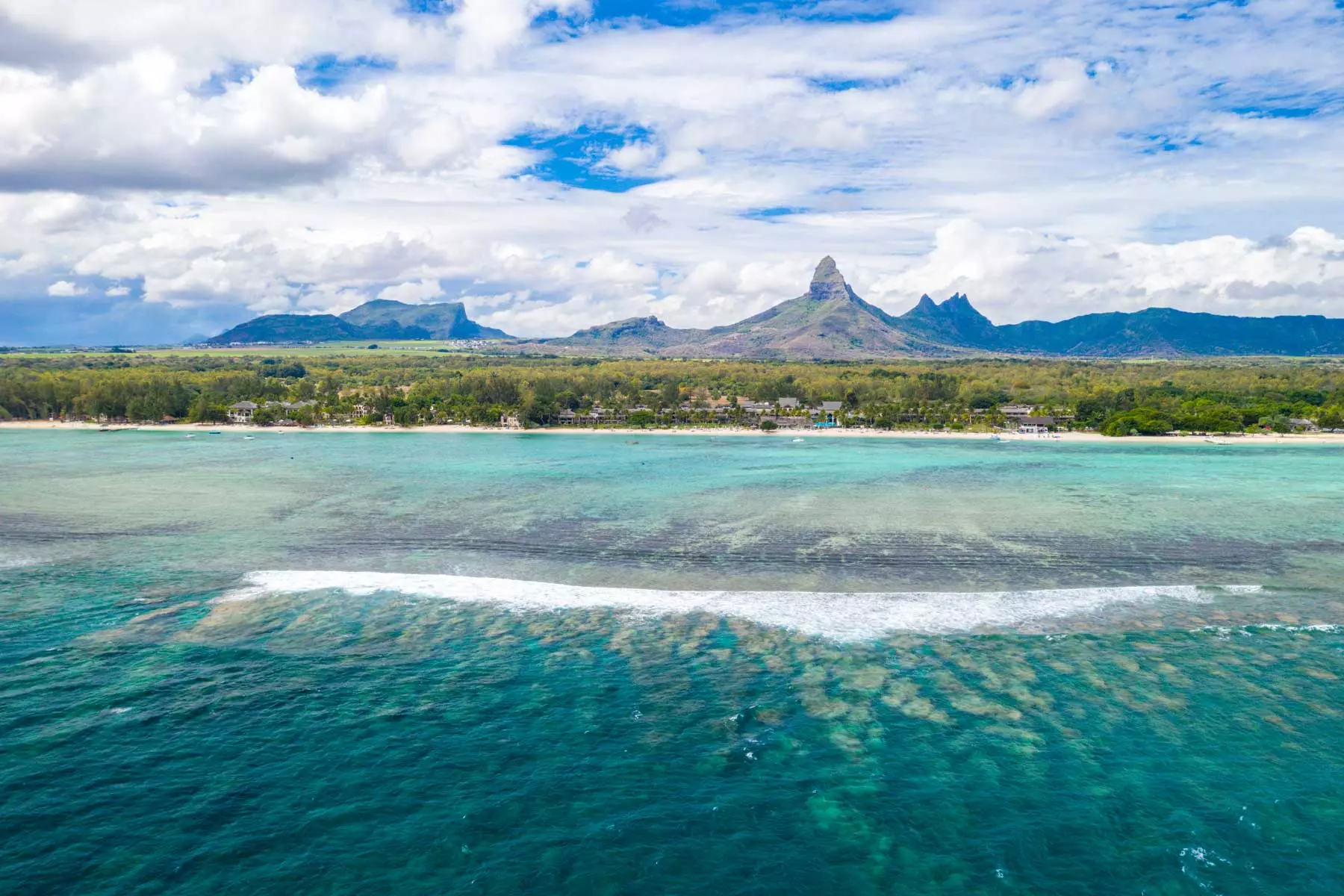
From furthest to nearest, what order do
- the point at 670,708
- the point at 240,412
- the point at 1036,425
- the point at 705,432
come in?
the point at 240,412, the point at 705,432, the point at 1036,425, the point at 670,708

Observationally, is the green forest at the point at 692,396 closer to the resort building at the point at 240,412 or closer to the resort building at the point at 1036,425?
the resort building at the point at 240,412

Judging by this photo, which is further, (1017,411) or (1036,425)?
(1017,411)

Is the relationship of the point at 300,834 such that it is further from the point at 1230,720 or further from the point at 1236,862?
the point at 1230,720

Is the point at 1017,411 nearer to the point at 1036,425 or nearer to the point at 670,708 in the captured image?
the point at 1036,425

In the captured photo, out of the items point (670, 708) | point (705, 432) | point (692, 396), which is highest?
point (692, 396)

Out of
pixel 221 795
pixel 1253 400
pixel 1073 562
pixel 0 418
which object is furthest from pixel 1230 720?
pixel 0 418

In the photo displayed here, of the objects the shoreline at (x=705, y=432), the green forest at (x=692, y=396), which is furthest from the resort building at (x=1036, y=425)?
the green forest at (x=692, y=396)

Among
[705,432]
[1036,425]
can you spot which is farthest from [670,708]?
[1036,425]
